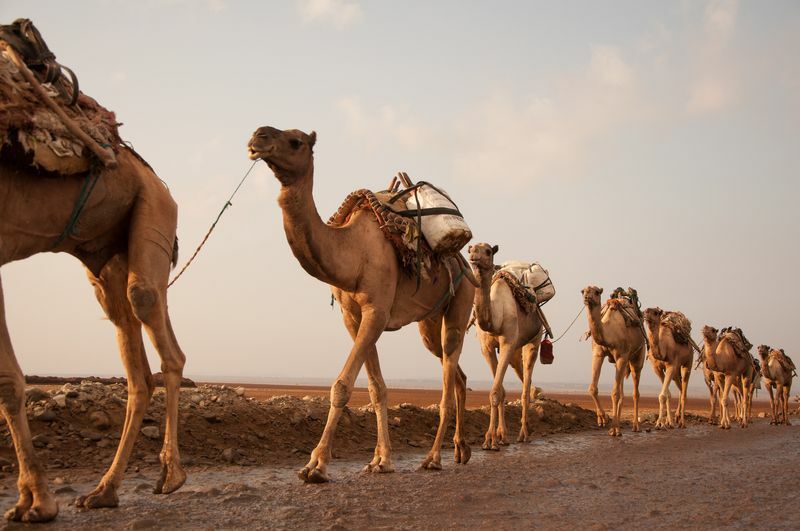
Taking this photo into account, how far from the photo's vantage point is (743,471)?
Answer: 8.71 m

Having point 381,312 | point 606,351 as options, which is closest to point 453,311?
point 381,312

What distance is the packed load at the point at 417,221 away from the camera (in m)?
8.51

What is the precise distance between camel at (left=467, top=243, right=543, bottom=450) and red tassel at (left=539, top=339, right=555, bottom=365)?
125mm

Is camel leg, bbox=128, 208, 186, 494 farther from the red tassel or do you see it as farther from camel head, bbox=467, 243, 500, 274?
the red tassel

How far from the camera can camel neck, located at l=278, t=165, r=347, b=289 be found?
7242 mm

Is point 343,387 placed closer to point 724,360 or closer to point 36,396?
point 36,396

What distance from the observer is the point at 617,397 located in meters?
16.2

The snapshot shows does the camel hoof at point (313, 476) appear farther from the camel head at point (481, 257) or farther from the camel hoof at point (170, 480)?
the camel head at point (481, 257)

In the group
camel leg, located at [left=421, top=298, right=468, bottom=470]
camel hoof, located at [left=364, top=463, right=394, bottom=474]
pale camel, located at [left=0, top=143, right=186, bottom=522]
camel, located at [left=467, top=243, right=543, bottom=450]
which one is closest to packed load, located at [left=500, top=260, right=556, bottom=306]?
camel, located at [left=467, top=243, right=543, bottom=450]

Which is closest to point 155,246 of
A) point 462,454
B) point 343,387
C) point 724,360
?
point 343,387

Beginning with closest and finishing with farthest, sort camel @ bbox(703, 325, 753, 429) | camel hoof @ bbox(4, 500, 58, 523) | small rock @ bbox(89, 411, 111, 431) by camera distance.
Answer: camel hoof @ bbox(4, 500, 58, 523), small rock @ bbox(89, 411, 111, 431), camel @ bbox(703, 325, 753, 429)

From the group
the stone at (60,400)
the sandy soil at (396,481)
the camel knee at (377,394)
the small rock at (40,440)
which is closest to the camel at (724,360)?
the sandy soil at (396,481)

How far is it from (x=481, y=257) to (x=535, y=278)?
5.70 m

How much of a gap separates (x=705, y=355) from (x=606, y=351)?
263 inches
